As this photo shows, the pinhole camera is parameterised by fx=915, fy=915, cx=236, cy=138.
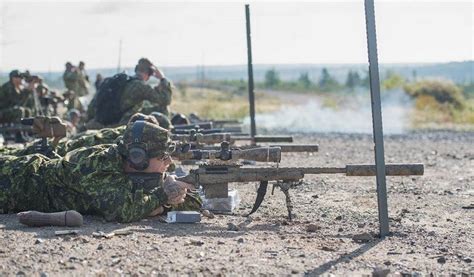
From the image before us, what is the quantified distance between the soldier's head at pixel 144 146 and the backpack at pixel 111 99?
248 inches

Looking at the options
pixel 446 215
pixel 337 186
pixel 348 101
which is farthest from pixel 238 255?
pixel 348 101

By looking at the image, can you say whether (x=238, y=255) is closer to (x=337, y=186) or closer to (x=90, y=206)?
(x=90, y=206)

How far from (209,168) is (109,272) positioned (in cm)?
244

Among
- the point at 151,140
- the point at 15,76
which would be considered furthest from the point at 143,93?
the point at 15,76

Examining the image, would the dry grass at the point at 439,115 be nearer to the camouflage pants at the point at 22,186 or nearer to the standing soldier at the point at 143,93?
the standing soldier at the point at 143,93

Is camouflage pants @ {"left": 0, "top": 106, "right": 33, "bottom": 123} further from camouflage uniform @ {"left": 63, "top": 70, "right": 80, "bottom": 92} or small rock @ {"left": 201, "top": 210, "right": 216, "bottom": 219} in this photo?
small rock @ {"left": 201, "top": 210, "right": 216, "bottom": 219}

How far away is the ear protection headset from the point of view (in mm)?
7797

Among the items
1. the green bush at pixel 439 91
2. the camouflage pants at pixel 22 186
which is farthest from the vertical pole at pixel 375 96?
the green bush at pixel 439 91

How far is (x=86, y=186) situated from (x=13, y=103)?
12.6 meters

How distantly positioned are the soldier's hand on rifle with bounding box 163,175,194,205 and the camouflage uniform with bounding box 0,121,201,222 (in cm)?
5

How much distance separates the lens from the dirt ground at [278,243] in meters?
6.28

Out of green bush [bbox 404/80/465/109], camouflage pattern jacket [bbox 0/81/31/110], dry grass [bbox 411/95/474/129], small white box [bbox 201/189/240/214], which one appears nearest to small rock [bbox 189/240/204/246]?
small white box [bbox 201/189/240/214]

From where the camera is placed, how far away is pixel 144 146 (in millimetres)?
7797

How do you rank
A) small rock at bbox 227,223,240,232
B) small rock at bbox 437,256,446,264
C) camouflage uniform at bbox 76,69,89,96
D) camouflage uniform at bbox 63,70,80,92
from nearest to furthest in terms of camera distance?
small rock at bbox 437,256,446,264 → small rock at bbox 227,223,240,232 → camouflage uniform at bbox 63,70,80,92 → camouflage uniform at bbox 76,69,89,96
